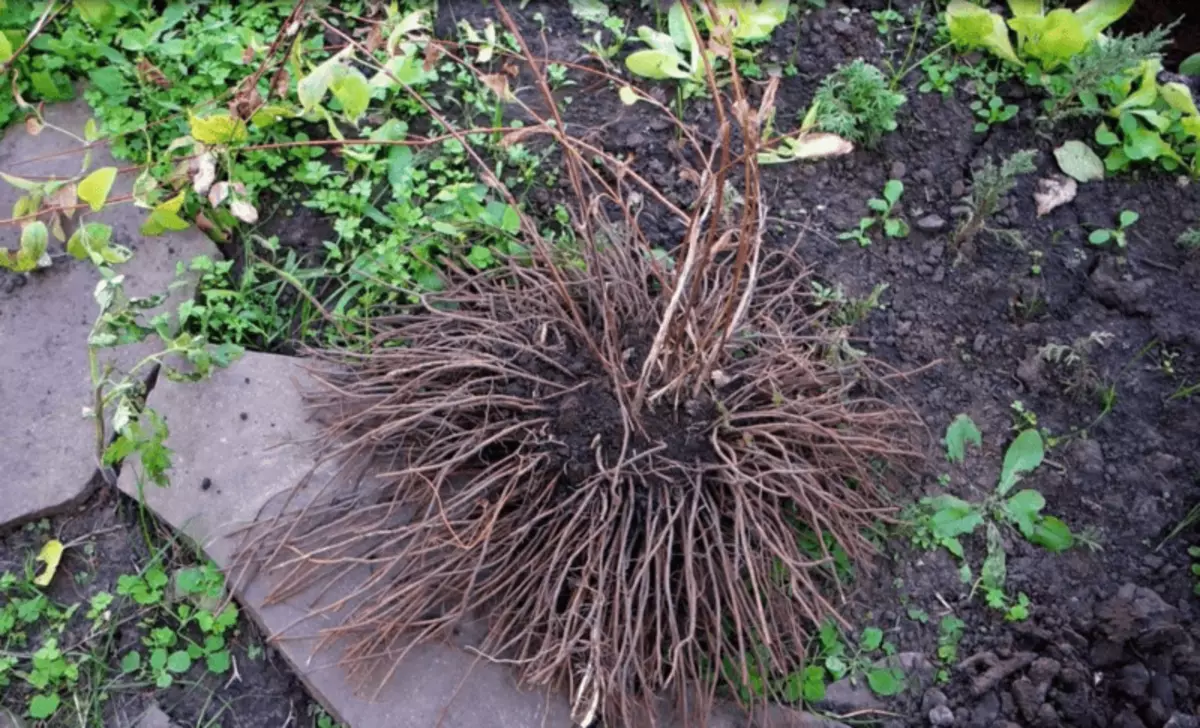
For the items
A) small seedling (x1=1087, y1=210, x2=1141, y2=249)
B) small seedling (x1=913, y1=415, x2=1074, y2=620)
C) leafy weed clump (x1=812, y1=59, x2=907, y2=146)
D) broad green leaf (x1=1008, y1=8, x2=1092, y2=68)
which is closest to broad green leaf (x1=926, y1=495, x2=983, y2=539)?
small seedling (x1=913, y1=415, x2=1074, y2=620)

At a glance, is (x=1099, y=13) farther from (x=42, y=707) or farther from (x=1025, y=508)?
(x=42, y=707)

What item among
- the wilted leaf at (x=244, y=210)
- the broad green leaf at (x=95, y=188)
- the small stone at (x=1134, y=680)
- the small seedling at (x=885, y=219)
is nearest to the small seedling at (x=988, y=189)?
the small seedling at (x=885, y=219)

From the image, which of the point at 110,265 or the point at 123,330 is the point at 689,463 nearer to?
the point at 123,330

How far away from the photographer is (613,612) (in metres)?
1.84

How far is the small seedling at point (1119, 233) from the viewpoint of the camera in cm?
252

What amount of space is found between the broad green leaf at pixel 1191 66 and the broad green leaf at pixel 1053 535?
1.54 m

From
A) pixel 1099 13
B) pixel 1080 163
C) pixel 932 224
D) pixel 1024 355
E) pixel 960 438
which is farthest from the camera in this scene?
pixel 1099 13

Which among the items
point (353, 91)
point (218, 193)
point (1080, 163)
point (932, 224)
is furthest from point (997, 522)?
point (218, 193)

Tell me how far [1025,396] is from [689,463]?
0.87m

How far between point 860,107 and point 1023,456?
96 cm

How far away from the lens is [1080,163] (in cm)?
262

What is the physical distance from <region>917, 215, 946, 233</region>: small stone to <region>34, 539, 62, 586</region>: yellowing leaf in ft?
6.71

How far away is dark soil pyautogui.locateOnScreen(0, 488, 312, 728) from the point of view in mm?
2000

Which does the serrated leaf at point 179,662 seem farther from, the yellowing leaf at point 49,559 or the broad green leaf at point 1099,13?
the broad green leaf at point 1099,13
